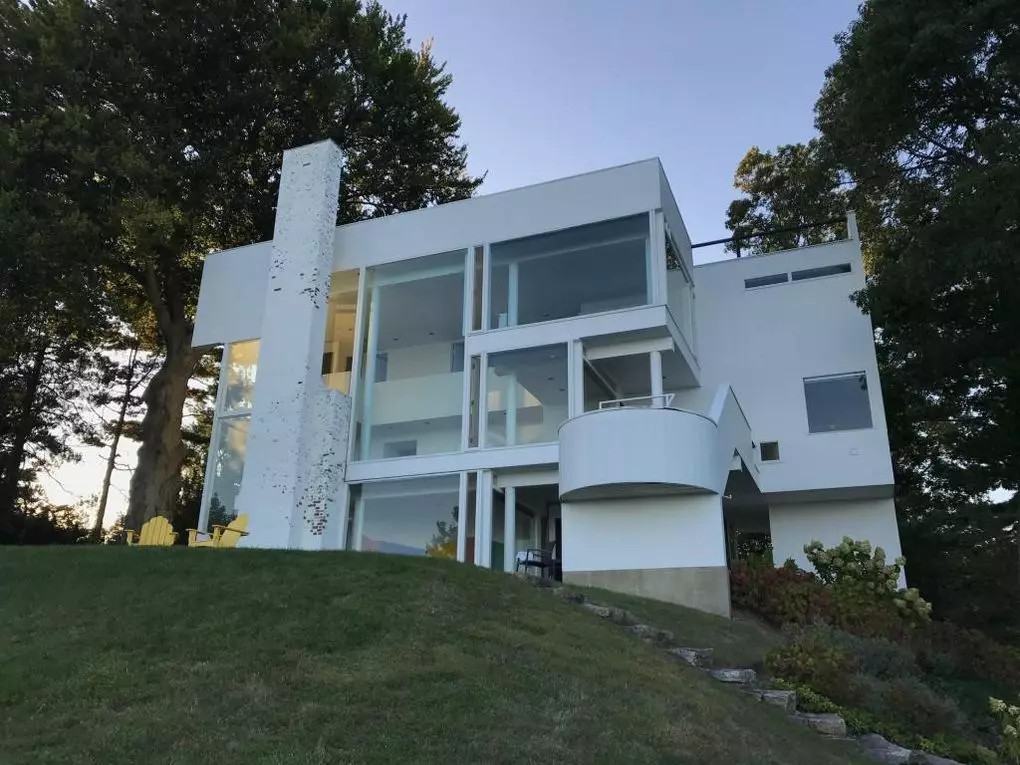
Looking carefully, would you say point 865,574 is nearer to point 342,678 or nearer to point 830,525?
point 830,525

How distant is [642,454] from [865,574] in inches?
194

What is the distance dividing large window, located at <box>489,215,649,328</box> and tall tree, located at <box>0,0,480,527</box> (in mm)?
9150

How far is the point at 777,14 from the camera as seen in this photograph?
51.0 ft

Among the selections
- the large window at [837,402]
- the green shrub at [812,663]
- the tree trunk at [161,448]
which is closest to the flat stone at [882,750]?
the green shrub at [812,663]

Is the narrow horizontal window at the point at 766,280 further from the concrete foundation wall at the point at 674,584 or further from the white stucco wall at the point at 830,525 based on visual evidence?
the concrete foundation wall at the point at 674,584

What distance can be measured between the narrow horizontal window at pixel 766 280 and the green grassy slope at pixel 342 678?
11767 mm

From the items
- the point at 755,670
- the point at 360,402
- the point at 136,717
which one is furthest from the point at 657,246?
the point at 136,717

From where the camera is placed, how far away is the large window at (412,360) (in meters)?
→ 16.8

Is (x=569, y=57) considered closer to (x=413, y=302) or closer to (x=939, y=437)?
(x=413, y=302)

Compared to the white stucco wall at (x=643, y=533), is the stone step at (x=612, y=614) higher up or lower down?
lower down

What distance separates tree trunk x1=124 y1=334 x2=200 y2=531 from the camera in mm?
21469

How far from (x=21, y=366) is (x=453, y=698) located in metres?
26.4

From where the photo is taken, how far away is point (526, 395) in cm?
1623

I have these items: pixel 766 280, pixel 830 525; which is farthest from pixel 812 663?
pixel 766 280
